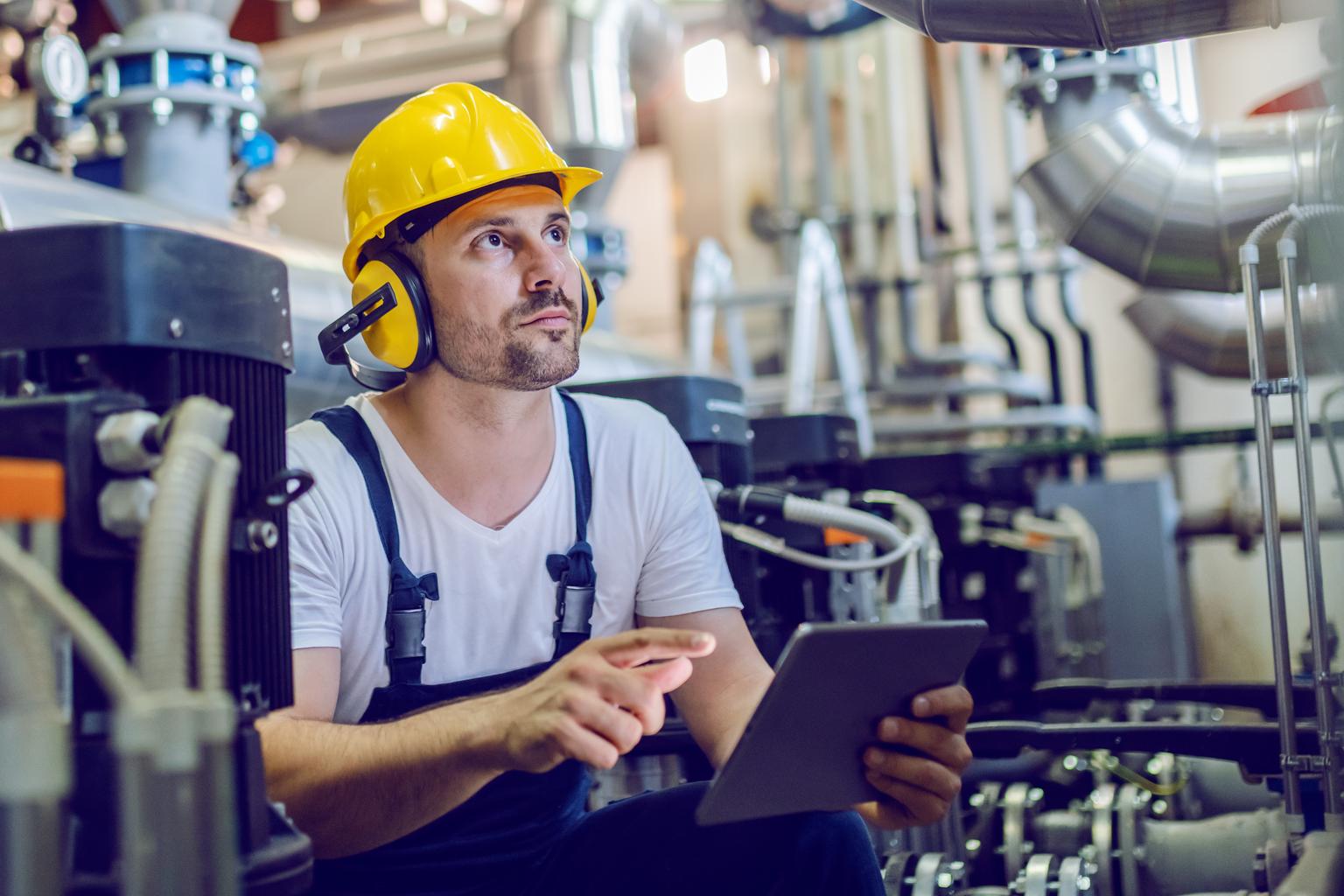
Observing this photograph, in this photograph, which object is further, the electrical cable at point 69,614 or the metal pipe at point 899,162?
the metal pipe at point 899,162

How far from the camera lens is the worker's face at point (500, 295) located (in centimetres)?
167

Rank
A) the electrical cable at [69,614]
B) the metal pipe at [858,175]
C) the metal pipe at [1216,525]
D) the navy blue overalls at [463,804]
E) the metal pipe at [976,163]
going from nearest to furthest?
the electrical cable at [69,614] → the navy blue overalls at [463,804] → the metal pipe at [1216,525] → the metal pipe at [976,163] → the metal pipe at [858,175]

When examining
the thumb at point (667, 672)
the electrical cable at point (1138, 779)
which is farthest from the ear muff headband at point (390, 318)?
the electrical cable at point (1138, 779)

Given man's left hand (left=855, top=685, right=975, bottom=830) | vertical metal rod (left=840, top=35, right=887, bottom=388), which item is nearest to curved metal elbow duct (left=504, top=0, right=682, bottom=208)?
vertical metal rod (left=840, top=35, right=887, bottom=388)

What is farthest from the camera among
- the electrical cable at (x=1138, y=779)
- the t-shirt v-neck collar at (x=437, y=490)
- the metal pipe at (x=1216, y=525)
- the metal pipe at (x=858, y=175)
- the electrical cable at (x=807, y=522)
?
the metal pipe at (x=858, y=175)

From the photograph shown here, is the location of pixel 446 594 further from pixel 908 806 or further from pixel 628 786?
pixel 628 786

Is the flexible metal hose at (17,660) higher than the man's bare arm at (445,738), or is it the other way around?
the flexible metal hose at (17,660)

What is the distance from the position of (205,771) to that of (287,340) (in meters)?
0.50

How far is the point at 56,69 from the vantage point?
2643 millimetres

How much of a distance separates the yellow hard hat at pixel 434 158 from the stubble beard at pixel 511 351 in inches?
5.4

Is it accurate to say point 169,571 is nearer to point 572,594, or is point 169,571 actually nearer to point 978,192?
point 572,594

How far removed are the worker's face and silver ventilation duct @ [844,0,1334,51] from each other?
605 mm

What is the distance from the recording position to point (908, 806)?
4.33 ft

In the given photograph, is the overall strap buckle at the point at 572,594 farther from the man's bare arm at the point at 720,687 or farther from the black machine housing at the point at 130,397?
the black machine housing at the point at 130,397
